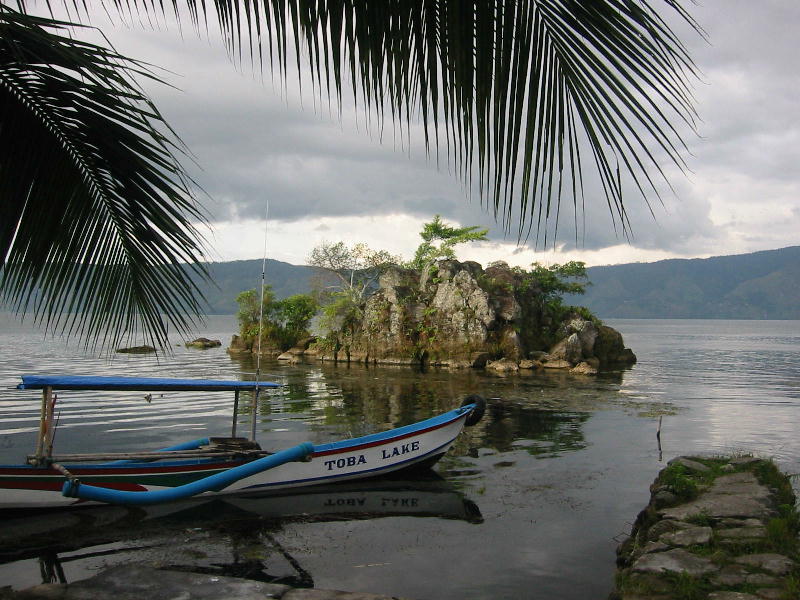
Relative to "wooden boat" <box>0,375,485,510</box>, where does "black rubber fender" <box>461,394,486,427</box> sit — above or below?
above

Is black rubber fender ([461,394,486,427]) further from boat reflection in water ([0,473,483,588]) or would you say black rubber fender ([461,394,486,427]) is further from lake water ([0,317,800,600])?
boat reflection in water ([0,473,483,588])

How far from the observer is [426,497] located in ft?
46.5

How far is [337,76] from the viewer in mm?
2264

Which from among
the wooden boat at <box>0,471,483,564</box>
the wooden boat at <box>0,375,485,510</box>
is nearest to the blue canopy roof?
the wooden boat at <box>0,375,485,510</box>

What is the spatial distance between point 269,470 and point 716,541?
874cm

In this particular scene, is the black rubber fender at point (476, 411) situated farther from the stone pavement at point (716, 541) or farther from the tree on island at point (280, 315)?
the tree on island at point (280, 315)

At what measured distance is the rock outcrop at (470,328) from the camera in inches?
1961

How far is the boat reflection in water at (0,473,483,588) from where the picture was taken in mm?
10109

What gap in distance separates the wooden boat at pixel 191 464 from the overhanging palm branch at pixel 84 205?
7652 millimetres

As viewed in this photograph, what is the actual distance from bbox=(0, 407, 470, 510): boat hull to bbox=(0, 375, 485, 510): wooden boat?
16mm

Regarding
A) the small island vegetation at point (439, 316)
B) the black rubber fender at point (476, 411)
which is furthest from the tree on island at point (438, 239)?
the black rubber fender at point (476, 411)

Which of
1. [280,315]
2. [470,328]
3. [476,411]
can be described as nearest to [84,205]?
[476,411]

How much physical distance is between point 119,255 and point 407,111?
2.72 metres

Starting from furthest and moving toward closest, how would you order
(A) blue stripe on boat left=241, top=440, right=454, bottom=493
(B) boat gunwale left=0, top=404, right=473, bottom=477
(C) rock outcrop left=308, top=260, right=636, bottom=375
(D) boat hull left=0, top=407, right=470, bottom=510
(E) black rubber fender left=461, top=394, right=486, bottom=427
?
(C) rock outcrop left=308, top=260, right=636, bottom=375
(E) black rubber fender left=461, top=394, right=486, bottom=427
(A) blue stripe on boat left=241, top=440, right=454, bottom=493
(D) boat hull left=0, top=407, right=470, bottom=510
(B) boat gunwale left=0, top=404, right=473, bottom=477
